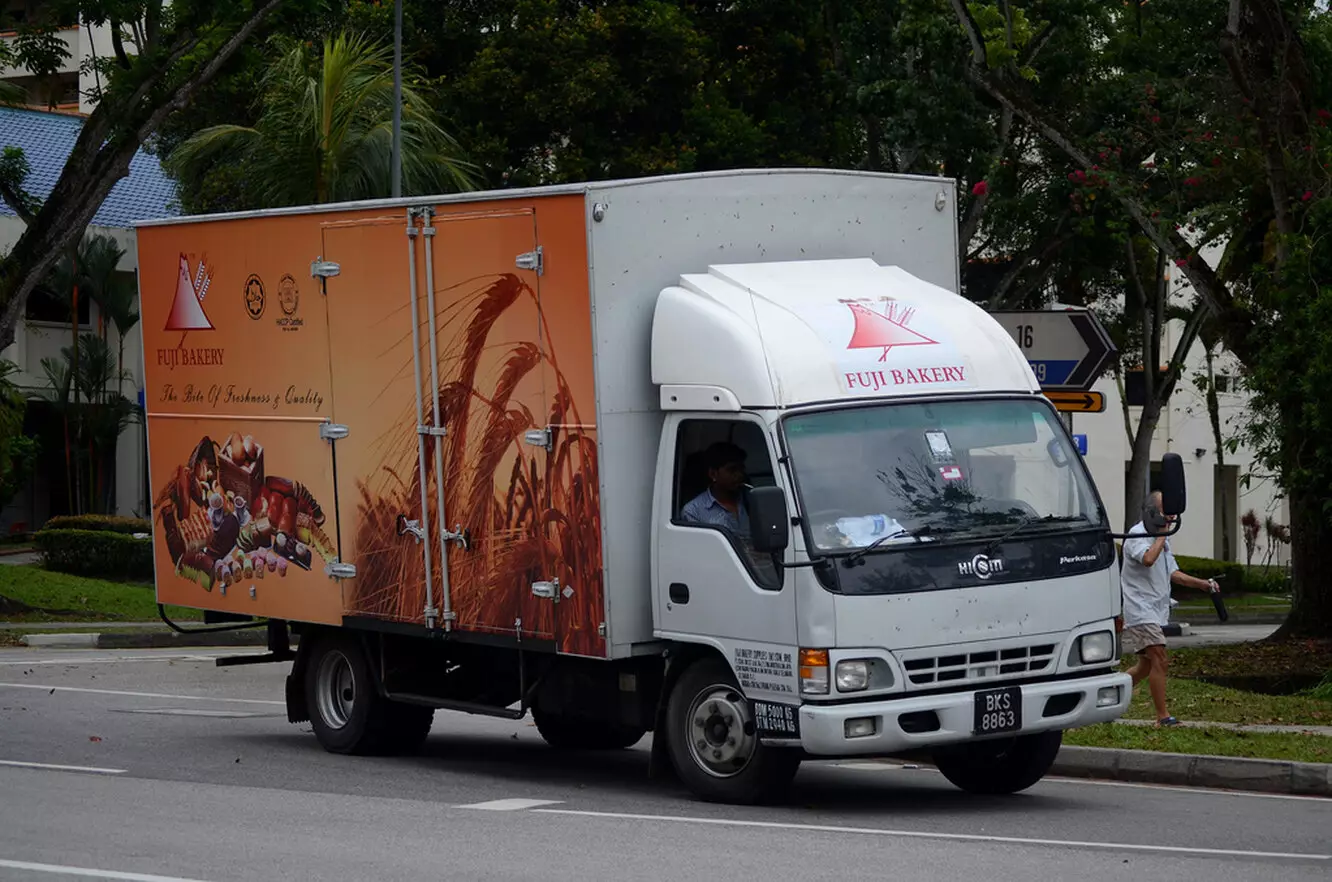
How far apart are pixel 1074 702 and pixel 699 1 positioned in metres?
24.0

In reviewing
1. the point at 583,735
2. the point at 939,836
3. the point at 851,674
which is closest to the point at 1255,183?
the point at 583,735

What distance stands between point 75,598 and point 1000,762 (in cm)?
2177

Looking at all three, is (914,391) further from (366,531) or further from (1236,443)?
(1236,443)

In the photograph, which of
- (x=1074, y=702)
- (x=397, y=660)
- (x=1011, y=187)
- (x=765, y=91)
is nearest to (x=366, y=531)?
(x=397, y=660)

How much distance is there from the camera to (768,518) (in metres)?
9.78

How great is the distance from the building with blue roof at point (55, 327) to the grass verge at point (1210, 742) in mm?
32510

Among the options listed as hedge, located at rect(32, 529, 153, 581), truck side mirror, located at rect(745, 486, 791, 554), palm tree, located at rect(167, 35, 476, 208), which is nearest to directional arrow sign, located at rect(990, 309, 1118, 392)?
truck side mirror, located at rect(745, 486, 791, 554)

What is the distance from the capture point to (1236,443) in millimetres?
→ 19188

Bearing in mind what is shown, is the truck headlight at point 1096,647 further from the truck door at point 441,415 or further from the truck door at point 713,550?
the truck door at point 441,415

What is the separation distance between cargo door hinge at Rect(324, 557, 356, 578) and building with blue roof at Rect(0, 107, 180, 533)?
30.8 meters

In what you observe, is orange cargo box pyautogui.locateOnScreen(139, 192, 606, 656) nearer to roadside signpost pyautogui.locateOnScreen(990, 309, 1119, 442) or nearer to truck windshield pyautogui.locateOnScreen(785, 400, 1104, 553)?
truck windshield pyautogui.locateOnScreen(785, 400, 1104, 553)

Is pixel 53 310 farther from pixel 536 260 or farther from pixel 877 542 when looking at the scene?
pixel 877 542

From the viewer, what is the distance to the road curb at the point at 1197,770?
458 inches

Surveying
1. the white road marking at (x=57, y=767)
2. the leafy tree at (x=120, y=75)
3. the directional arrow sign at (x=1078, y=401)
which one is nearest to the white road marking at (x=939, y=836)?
Result: the white road marking at (x=57, y=767)
